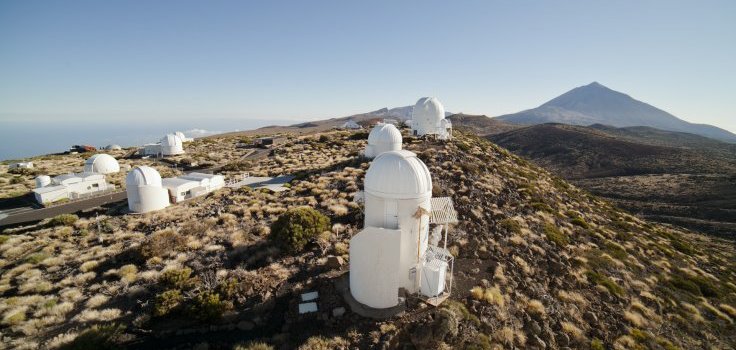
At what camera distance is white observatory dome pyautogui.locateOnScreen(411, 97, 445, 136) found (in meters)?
41.6

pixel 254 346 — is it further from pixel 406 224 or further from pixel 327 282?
pixel 406 224

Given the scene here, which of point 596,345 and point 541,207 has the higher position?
point 541,207

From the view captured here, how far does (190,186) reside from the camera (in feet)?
83.8

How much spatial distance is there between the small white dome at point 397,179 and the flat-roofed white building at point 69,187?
29.5 metres

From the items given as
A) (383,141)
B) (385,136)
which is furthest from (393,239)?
(385,136)

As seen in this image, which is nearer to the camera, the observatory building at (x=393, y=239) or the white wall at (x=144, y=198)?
the observatory building at (x=393, y=239)

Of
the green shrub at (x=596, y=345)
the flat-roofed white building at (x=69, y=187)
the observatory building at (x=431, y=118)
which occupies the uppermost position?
the observatory building at (x=431, y=118)

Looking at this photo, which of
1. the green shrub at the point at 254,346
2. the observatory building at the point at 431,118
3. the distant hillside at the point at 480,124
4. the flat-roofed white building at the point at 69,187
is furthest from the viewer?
the distant hillside at the point at 480,124

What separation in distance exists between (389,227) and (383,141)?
2063 cm

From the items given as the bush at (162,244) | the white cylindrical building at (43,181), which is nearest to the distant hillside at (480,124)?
the white cylindrical building at (43,181)

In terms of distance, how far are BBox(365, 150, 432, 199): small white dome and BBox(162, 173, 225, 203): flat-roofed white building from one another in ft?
65.9

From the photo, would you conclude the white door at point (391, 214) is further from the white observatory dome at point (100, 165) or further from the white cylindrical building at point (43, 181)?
the white observatory dome at point (100, 165)

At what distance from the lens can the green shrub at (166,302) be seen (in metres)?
11.2

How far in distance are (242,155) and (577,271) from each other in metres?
44.7
